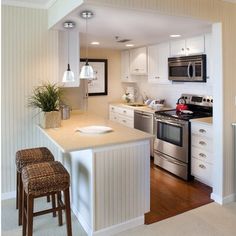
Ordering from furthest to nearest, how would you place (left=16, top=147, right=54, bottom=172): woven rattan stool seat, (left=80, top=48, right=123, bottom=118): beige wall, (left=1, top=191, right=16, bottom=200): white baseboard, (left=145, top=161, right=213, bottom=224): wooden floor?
(left=80, top=48, right=123, bottom=118): beige wall < (left=1, top=191, right=16, bottom=200): white baseboard < (left=145, top=161, right=213, bottom=224): wooden floor < (left=16, top=147, right=54, bottom=172): woven rattan stool seat

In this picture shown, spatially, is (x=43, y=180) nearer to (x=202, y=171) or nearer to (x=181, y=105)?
(x=202, y=171)

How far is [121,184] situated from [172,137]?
1.79m

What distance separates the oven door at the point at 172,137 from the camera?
12.4ft

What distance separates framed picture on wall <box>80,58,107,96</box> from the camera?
571 centimetres

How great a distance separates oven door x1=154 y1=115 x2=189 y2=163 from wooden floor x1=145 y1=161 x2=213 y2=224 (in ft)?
1.18

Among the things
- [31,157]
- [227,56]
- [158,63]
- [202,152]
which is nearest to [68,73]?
[31,157]

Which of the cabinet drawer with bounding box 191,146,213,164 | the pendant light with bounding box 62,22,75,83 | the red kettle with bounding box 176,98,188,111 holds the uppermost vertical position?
the pendant light with bounding box 62,22,75,83

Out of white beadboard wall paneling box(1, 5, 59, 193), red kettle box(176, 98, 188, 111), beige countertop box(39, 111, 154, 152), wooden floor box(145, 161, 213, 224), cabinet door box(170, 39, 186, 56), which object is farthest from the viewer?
red kettle box(176, 98, 188, 111)

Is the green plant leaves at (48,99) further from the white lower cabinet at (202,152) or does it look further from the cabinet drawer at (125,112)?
the cabinet drawer at (125,112)

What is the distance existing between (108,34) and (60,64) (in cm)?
95

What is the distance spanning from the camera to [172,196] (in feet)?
10.8

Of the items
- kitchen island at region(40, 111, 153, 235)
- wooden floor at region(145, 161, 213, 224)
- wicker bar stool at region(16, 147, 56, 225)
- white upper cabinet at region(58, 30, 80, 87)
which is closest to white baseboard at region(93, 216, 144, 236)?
kitchen island at region(40, 111, 153, 235)

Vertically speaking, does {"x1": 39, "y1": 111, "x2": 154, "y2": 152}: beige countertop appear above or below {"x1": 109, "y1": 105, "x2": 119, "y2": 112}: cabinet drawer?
below

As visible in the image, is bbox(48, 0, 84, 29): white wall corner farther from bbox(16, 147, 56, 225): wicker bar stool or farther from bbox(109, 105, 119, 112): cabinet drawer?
bbox(109, 105, 119, 112): cabinet drawer
